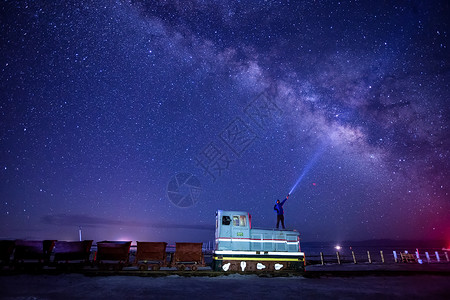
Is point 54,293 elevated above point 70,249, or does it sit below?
below

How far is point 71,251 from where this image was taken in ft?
45.1

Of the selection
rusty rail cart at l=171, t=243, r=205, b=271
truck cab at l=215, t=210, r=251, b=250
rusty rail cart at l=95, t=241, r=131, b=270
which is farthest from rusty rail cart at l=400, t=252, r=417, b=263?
rusty rail cart at l=95, t=241, r=131, b=270

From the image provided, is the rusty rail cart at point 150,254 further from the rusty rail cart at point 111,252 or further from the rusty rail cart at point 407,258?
the rusty rail cart at point 407,258

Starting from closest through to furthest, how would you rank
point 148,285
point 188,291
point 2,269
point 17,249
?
point 188,291
point 148,285
point 2,269
point 17,249

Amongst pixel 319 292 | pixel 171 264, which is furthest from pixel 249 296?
pixel 171 264

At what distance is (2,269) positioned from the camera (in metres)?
12.2

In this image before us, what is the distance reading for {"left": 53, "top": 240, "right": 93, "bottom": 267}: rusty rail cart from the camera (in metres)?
13.5

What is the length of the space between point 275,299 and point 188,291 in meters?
3.28

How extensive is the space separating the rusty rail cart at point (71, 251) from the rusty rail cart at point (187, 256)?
5.06m

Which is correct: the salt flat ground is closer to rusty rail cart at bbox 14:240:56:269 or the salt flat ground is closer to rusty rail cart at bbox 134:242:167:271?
rusty rail cart at bbox 134:242:167:271

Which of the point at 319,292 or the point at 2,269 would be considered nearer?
the point at 319,292

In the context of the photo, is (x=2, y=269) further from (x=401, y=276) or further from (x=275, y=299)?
(x=401, y=276)

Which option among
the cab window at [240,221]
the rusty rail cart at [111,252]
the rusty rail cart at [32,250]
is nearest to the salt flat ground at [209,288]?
the rusty rail cart at [111,252]

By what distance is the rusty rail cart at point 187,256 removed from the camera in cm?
1388
